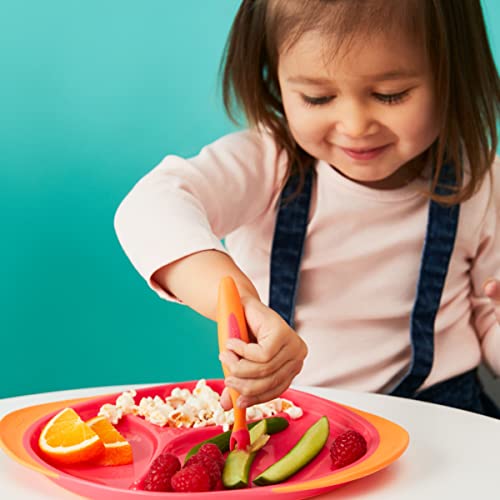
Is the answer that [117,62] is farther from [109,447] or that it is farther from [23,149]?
[109,447]

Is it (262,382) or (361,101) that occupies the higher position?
(361,101)

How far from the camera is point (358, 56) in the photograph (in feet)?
2.97

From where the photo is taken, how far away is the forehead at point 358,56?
907 millimetres

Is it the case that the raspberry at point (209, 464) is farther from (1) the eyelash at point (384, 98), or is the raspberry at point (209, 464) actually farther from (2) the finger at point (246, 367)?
(1) the eyelash at point (384, 98)

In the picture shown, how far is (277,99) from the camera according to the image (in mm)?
1139

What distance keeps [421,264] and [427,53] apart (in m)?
0.30

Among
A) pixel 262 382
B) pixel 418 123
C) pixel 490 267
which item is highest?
pixel 418 123

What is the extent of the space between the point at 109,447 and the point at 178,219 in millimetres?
277

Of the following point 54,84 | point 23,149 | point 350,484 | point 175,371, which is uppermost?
point 54,84

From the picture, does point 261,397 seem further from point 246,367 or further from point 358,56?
point 358,56

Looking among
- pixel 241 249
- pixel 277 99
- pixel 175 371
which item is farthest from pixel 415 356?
pixel 175 371

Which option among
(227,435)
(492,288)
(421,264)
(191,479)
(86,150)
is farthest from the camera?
(86,150)

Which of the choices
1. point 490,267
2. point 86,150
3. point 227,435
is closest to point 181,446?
point 227,435

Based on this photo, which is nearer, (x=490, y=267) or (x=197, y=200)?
(x=197, y=200)
